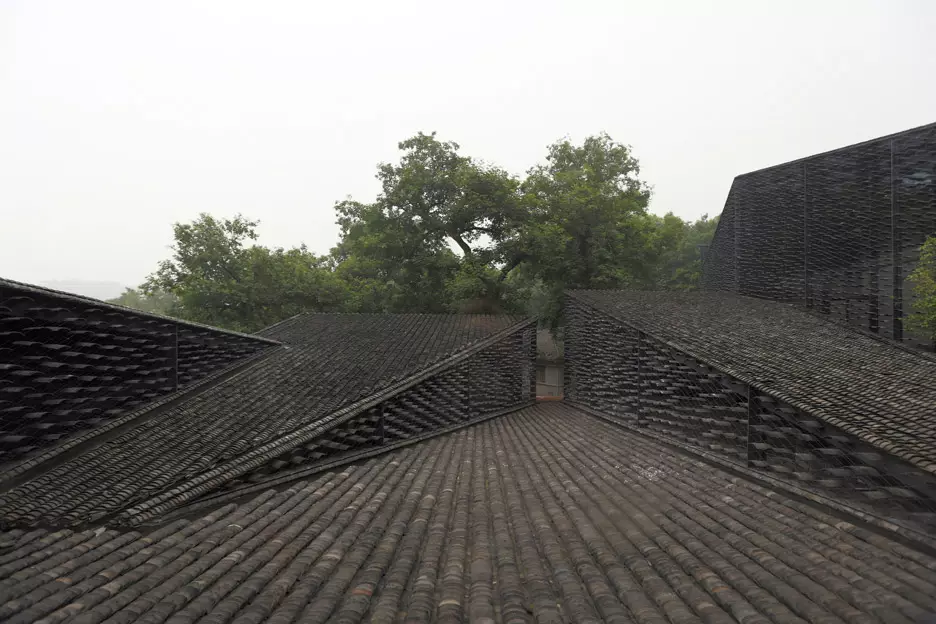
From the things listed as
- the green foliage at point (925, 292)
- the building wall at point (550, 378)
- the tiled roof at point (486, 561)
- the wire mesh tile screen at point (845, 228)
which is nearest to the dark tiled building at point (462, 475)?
the tiled roof at point (486, 561)

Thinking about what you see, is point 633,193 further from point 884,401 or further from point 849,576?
point 849,576

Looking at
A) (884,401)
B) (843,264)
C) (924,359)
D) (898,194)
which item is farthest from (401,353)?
(898,194)

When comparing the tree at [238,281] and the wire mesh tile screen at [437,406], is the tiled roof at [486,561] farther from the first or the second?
the tree at [238,281]

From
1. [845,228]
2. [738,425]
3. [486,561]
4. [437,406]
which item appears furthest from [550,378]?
[486,561]

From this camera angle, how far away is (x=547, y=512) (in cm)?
427

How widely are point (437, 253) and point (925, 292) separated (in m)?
14.8

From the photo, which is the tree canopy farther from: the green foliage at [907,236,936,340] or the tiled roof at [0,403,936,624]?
the tiled roof at [0,403,936,624]

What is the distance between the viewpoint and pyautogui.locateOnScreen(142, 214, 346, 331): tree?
1855 cm

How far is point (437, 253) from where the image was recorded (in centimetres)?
1919

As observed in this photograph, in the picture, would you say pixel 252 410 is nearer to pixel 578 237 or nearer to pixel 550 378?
pixel 578 237

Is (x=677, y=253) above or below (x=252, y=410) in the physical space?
above

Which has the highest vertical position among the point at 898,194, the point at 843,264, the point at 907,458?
the point at 898,194

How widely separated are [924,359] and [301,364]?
1219 centimetres

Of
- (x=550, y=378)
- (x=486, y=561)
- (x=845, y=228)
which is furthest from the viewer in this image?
(x=550, y=378)
